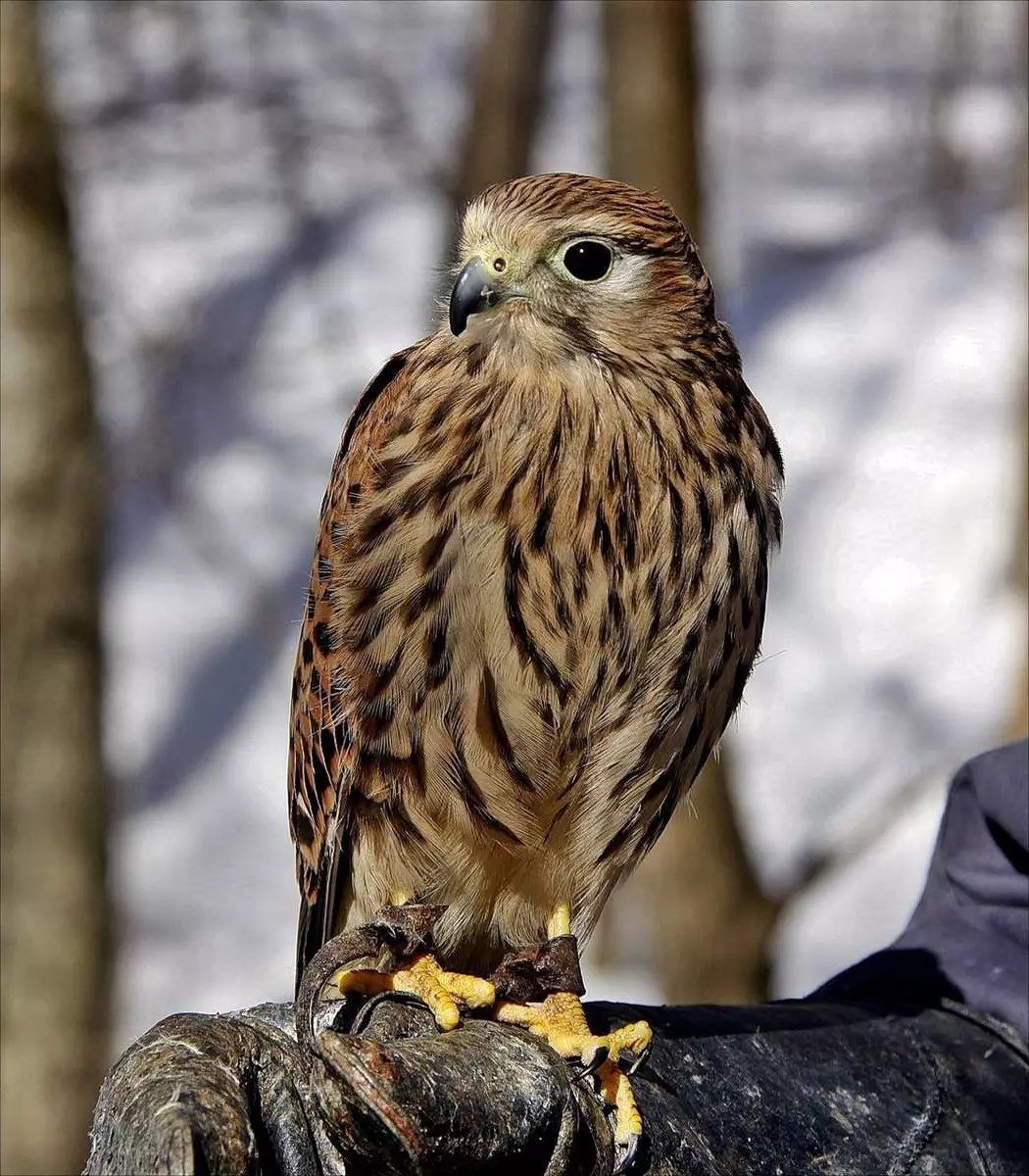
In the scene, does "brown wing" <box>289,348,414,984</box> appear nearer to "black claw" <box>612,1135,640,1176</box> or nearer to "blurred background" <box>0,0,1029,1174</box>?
"blurred background" <box>0,0,1029,1174</box>

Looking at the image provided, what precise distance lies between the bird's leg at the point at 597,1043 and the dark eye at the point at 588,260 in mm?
1098

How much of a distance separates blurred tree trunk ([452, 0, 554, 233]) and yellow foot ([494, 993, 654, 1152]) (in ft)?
14.2

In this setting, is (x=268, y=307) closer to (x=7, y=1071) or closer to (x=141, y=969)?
(x=141, y=969)

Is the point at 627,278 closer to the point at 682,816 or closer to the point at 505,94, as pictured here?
the point at 682,816

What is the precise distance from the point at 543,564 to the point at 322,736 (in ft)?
1.72

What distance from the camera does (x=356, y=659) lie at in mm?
2703

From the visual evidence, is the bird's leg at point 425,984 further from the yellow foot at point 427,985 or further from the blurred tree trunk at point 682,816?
the blurred tree trunk at point 682,816

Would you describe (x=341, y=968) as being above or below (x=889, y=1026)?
above

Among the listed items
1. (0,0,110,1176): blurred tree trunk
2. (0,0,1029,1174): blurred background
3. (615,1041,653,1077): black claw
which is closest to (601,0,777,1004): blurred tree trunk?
(0,0,1029,1174): blurred background

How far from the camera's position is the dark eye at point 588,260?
2.62m

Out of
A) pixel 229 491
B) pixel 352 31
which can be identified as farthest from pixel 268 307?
pixel 352 31

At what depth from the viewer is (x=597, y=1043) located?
7.67 ft

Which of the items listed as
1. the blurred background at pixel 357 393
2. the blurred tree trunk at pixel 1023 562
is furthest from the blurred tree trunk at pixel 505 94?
the blurred tree trunk at pixel 1023 562

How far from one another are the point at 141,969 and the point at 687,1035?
623 centimetres
